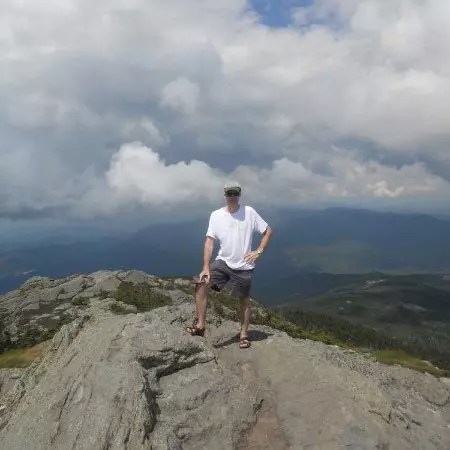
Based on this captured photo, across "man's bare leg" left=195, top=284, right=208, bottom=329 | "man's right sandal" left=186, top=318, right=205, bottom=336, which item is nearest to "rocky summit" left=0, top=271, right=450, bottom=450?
"man's right sandal" left=186, top=318, right=205, bottom=336

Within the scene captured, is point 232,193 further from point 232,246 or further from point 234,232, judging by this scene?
point 232,246

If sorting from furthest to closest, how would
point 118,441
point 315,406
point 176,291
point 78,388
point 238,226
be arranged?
point 176,291, point 238,226, point 315,406, point 78,388, point 118,441

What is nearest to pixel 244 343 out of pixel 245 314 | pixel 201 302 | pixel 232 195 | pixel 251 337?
pixel 245 314

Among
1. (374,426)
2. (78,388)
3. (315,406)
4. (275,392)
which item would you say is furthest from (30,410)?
(374,426)

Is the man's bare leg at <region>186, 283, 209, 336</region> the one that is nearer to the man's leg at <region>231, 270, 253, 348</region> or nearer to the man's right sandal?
the man's right sandal

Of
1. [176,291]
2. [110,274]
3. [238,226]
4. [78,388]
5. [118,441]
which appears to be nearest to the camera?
[118,441]

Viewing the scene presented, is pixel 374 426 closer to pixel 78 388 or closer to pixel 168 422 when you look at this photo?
pixel 168 422
